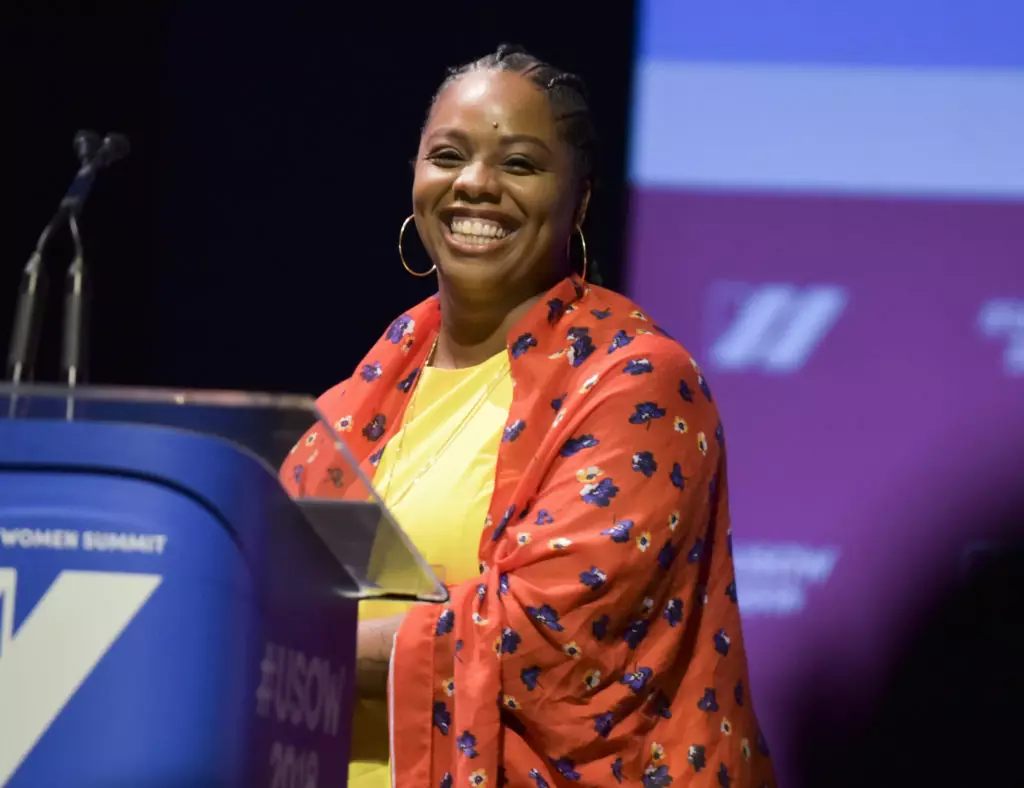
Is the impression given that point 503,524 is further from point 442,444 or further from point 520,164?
point 520,164

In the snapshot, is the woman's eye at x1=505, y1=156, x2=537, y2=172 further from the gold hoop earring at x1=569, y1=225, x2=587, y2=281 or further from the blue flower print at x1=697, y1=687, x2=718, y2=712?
the blue flower print at x1=697, y1=687, x2=718, y2=712

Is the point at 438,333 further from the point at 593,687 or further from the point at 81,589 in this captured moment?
the point at 81,589

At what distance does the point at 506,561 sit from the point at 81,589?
681mm

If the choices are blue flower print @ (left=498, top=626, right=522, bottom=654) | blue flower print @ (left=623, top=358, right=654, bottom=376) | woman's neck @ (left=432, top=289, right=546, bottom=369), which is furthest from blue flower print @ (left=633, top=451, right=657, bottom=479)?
woman's neck @ (left=432, top=289, right=546, bottom=369)

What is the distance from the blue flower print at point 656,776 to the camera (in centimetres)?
160

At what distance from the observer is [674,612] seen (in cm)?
164

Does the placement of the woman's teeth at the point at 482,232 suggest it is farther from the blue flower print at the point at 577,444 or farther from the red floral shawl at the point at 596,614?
the blue flower print at the point at 577,444

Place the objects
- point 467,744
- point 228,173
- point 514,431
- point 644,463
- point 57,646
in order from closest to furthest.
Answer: point 57,646 → point 467,744 → point 644,463 → point 514,431 → point 228,173

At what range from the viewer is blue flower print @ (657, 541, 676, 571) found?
5.28 feet

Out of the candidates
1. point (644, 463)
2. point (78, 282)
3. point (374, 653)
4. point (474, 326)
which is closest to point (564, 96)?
point (474, 326)

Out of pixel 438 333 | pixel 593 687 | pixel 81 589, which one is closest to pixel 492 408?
pixel 438 333

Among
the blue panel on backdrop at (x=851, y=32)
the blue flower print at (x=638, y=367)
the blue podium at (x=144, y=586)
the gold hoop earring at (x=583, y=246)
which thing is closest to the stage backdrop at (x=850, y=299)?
the blue panel on backdrop at (x=851, y=32)

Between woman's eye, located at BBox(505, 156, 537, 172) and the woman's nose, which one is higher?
woman's eye, located at BBox(505, 156, 537, 172)

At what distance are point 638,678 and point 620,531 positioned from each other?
0.49 ft
